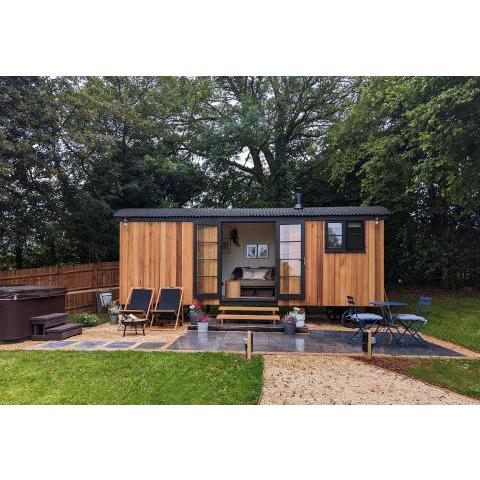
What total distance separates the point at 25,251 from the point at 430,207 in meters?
14.0

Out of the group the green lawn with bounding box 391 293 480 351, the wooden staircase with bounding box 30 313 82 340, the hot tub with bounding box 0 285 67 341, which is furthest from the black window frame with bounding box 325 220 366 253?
the hot tub with bounding box 0 285 67 341

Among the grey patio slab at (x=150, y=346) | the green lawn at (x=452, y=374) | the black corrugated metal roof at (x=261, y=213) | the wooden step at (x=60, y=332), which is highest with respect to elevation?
the black corrugated metal roof at (x=261, y=213)

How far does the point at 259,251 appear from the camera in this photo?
11266mm

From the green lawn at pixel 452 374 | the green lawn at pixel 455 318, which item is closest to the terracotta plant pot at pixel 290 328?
the green lawn at pixel 452 374

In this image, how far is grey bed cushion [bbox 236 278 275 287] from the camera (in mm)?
9946

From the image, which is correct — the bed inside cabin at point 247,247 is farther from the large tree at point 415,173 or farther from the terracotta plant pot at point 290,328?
the terracotta plant pot at point 290,328

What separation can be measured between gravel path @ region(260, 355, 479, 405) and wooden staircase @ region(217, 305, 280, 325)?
2611 mm

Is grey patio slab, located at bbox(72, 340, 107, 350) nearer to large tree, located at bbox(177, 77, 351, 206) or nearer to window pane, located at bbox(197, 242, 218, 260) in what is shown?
window pane, located at bbox(197, 242, 218, 260)

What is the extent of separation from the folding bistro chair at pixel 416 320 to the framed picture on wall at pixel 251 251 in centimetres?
487

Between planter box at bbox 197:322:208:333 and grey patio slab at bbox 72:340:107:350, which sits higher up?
planter box at bbox 197:322:208:333

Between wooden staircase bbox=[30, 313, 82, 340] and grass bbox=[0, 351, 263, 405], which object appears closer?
grass bbox=[0, 351, 263, 405]

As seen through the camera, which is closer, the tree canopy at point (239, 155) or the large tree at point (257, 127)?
the tree canopy at point (239, 155)

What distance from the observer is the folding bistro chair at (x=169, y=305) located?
7.89m
